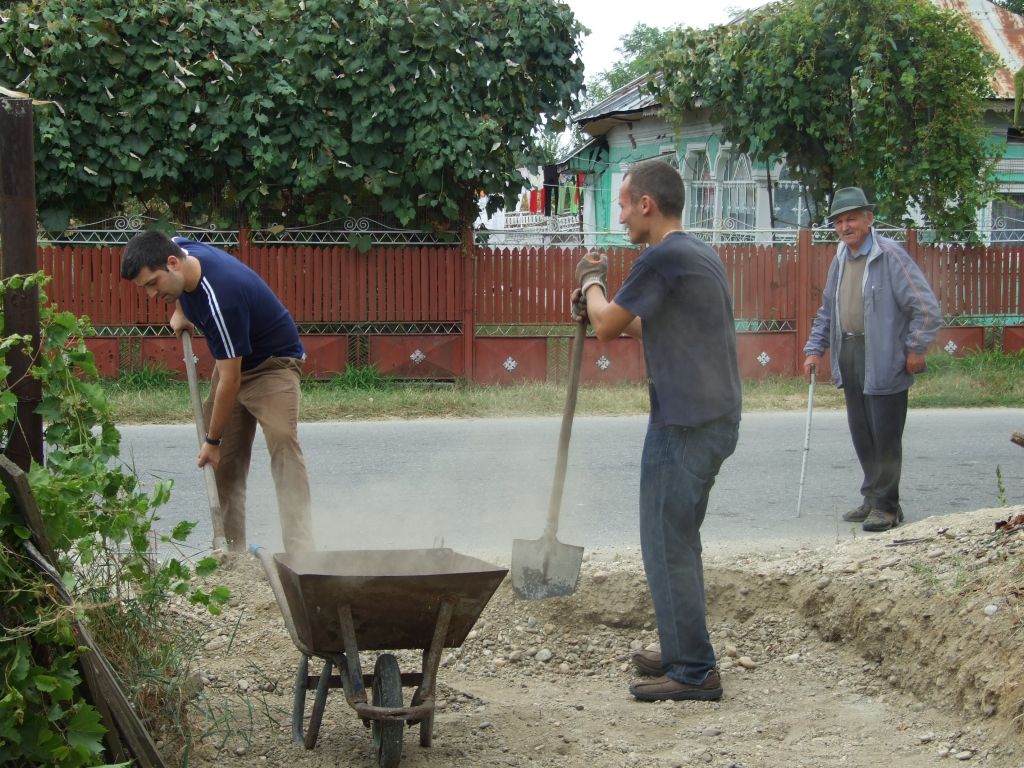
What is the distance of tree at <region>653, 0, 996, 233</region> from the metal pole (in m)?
12.8

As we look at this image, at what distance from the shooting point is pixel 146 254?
16.8ft

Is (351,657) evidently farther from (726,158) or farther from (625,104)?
(625,104)

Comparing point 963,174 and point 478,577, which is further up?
point 963,174

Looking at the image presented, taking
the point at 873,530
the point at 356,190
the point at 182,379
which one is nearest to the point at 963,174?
the point at 356,190

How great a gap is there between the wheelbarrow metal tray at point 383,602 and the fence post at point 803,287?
10.6 m

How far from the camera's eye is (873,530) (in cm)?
698

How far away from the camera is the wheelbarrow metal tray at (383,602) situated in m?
3.56

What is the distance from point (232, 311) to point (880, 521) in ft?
13.4

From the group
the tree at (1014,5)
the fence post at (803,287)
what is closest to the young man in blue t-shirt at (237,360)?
the fence post at (803,287)

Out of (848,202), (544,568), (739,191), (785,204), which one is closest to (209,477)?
(544,568)

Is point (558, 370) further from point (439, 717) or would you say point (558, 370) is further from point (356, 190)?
point (439, 717)

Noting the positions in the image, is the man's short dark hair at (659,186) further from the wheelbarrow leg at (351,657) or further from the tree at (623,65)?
the tree at (623,65)

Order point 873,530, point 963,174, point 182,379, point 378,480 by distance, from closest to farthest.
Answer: point 873,530 → point 378,480 → point 182,379 → point 963,174

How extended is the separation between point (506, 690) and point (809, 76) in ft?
39.8
